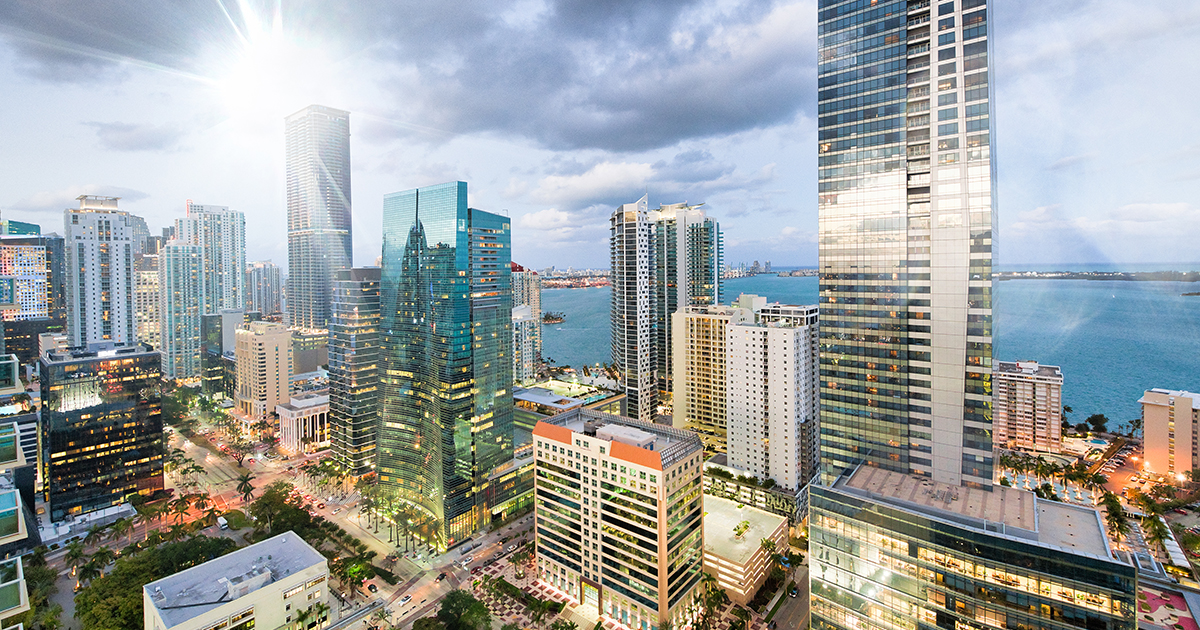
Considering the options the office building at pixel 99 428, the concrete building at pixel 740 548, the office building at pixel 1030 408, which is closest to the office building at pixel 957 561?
the concrete building at pixel 740 548

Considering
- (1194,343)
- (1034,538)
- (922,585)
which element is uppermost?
(1194,343)

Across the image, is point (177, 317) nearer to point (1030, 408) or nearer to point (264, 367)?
point (264, 367)

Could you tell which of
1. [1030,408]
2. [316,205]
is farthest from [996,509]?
[316,205]

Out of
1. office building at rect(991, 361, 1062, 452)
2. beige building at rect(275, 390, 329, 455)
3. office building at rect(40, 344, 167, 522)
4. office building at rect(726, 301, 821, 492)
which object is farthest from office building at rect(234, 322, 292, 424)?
office building at rect(991, 361, 1062, 452)

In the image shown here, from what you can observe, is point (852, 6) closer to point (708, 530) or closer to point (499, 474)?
point (708, 530)

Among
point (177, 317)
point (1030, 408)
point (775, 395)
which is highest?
point (177, 317)

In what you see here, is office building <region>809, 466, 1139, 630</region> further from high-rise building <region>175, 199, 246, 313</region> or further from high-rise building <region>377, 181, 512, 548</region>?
high-rise building <region>175, 199, 246, 313</region>

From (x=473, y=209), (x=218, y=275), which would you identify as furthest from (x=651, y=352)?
(x=218, y=275)
